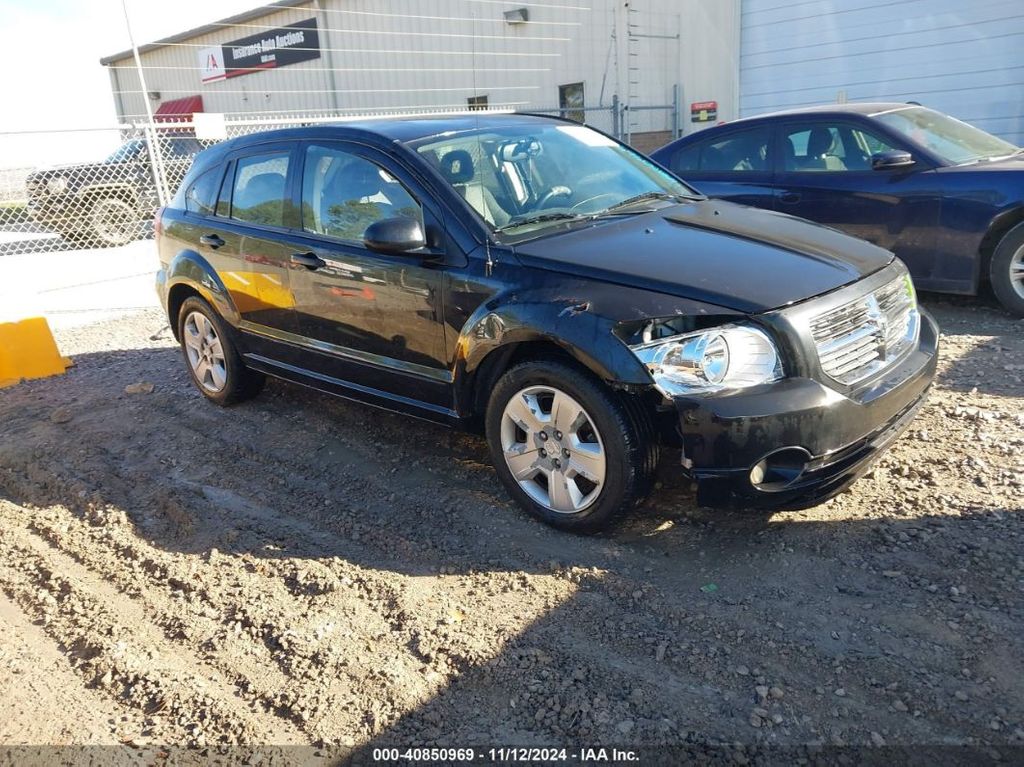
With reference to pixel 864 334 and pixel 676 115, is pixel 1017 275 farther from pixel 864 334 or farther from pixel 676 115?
pixel 676 115

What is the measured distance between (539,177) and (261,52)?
918 inches

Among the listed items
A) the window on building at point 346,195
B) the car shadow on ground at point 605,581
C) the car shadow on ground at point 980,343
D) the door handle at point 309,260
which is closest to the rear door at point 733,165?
the car shadow on ground at point 980,343

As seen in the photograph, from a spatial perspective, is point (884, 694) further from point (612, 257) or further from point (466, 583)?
point (612, 257)

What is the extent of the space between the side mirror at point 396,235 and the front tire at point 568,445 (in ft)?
2.48

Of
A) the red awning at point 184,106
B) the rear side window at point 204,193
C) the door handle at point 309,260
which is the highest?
the red awning at point 184,106

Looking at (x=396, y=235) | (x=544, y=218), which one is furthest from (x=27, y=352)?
(x=544, y=218)

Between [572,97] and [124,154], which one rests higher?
[572,97]

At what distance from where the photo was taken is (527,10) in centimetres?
1670

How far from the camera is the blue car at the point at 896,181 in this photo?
19.3ft

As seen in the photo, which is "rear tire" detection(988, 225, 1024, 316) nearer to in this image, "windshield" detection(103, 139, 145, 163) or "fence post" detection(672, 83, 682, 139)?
"fence post" detection(672, 83, 682, 139)

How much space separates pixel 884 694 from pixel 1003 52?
472 inches

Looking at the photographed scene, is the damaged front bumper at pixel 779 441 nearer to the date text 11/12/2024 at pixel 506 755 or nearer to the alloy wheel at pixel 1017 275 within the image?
the date text 11/12/2024 at pixel 506 755

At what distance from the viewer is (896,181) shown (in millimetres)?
6227

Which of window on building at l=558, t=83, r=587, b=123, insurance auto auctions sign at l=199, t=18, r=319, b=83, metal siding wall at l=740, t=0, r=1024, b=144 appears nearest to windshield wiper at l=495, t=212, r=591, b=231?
metal siding wall at l=740, t=0, r=1024, b=144
